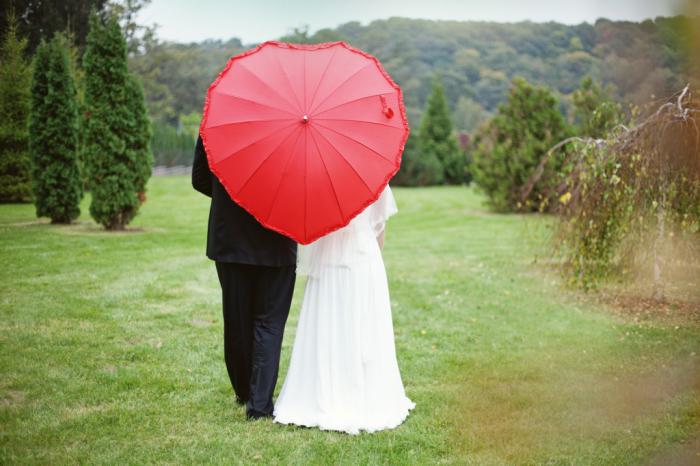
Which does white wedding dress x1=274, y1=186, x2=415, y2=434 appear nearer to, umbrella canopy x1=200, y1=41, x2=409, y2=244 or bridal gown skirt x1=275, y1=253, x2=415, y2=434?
bridal gown skirt x1=275, y1=253, x2=415, y2=434

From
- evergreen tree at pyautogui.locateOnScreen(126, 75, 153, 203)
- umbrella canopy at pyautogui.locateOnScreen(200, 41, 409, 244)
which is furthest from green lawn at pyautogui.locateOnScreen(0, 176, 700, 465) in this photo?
evergreen tree at pyautogui.locateOnScreen(126, 75, 153, 203)

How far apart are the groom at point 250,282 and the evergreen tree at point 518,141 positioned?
14.3 metres

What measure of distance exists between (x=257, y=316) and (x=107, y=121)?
29.2ft

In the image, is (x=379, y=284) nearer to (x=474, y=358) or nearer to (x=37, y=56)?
(x=474, y=358)

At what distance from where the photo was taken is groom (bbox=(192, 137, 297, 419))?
368cm

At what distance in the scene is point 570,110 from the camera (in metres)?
19.7

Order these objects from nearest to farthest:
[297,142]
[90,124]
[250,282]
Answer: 1. [297,142]
2. [250,282]
3. [90,124]

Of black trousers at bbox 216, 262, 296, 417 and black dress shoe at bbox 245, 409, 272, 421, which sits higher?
black trousers at bbox 216, 262, 296, 417

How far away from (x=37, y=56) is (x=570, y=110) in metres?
15.2

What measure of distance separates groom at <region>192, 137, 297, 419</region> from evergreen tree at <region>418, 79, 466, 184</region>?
28.0 m

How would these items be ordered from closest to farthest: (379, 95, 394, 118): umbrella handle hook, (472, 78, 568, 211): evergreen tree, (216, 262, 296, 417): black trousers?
(379, 95, 394, 118): umbrella handle hook, (216, 262, 296, 417): black trousers, (472, 78, 568, 211): evergreen tree

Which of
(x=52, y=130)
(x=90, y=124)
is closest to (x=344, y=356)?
(x=90, y=124)

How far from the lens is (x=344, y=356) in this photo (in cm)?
388

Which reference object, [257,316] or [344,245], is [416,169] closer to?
[344,245]
